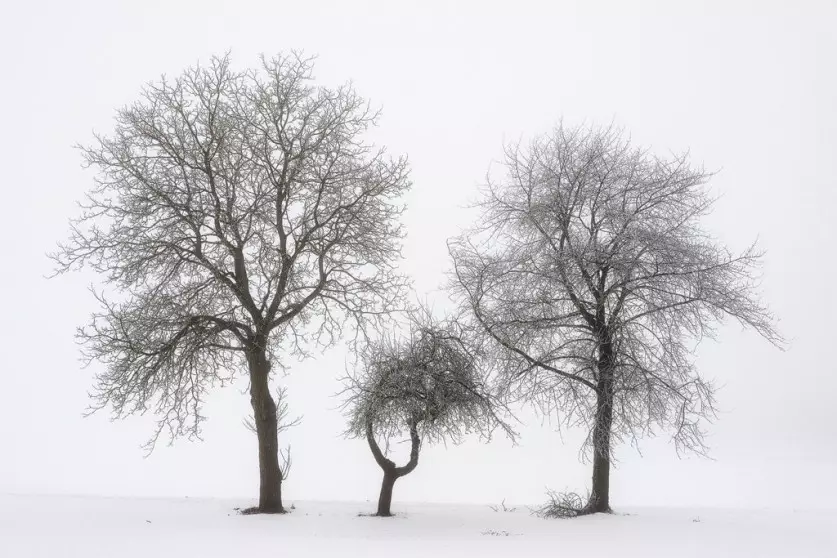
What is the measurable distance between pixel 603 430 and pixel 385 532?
15.5ft

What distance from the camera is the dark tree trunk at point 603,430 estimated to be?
15820 mm

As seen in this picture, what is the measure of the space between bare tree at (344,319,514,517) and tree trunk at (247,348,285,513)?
5.47ft

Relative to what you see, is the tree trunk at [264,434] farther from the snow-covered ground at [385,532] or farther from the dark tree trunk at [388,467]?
the dark tree trunk at [388,467]

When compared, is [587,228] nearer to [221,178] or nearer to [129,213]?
[221,178]

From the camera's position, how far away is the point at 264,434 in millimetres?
16109

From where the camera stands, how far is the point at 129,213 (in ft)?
51.1

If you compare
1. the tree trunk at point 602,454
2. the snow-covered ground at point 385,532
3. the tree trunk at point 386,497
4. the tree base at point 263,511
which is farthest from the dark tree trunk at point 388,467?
the tree trunk at point 602,454

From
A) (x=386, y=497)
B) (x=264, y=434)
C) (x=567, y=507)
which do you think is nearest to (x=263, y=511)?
(x=264, y=434)

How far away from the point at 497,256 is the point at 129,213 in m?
7.29

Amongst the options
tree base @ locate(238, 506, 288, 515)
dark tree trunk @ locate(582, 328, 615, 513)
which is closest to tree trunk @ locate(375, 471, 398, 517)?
tree base @ locate(238, 506, 288, 515)

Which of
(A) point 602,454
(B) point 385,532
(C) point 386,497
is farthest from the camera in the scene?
(C) point 386,497

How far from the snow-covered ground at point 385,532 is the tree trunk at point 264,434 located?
624mm

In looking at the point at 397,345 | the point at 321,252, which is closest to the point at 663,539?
the point at 397,345

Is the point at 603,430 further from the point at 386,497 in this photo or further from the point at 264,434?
the point at 264,434
